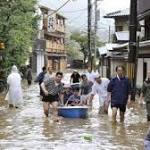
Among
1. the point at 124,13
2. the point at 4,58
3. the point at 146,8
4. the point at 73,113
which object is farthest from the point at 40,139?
the point at 124,13

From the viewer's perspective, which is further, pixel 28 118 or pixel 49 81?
pixel 28 118

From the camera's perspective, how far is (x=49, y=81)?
17500mm

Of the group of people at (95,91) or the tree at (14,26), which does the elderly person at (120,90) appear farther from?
the tree at (14,26)

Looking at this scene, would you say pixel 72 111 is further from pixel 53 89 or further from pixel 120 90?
pixel 120 90

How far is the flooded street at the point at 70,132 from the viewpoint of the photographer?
1284 centimetres

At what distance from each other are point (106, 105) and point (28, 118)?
2.80 meters

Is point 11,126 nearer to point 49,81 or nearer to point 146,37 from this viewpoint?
point 49,81

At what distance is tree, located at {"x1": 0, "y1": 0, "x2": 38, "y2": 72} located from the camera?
1325 inches

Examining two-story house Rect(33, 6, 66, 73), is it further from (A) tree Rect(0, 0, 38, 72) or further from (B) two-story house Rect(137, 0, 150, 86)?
(B) two-story house Rect(137, 0, 150, 86)

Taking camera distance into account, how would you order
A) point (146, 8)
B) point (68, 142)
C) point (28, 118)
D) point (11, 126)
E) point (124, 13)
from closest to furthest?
point (68, 142)
point (11, 126)
point (28, 118)
point (146, 8)
point (124, 13)

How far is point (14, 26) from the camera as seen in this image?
34.8 m

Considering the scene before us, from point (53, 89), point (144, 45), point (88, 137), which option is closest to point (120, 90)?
point (53, 89)

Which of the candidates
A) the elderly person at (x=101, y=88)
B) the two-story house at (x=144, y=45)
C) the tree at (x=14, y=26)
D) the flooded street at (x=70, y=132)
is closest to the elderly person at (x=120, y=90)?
the flooded street at (x=70, y=132)

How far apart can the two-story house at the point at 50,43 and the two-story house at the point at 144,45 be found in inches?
1414
